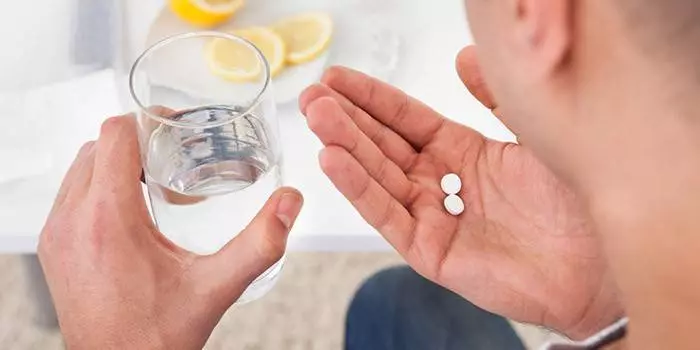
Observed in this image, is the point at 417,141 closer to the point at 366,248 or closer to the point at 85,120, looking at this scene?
the point at 366,248

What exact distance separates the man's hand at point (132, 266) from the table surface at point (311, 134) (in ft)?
0.36

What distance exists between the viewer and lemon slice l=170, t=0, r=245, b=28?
890 millimetres

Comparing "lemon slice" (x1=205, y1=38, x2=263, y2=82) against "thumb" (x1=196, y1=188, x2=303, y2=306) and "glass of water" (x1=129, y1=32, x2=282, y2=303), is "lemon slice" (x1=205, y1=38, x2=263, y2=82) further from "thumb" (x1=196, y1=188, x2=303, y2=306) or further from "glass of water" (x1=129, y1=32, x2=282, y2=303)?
"thumb" (x1=196, y1=188, x2=303, y2=306)

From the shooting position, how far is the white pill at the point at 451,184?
0.75 metres

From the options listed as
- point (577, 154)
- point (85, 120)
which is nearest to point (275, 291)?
point (85, 120)

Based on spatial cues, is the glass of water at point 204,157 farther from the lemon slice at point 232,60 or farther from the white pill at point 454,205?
the white pill at point 454,205

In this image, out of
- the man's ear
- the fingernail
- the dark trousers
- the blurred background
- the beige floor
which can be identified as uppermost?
the man's ear

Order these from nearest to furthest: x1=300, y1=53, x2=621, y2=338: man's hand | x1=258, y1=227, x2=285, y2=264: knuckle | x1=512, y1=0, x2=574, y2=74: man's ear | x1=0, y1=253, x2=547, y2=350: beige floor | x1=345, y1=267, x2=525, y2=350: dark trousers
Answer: x1=512, y1=0, x2=574, y2=74: man's ear, x1=258, y1=227, x2=285, y2=264: knuckle, x1=300, y1=53, x2=621, y2=338: man's hand, x1=345, y1=267, x2=525, y2=350: dark trousers, x1=0, y1=253, x2=547, y2=350: beige floor

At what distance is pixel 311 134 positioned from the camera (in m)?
0.83

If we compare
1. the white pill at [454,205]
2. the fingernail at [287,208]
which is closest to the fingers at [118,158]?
the fingernail at [287,208]

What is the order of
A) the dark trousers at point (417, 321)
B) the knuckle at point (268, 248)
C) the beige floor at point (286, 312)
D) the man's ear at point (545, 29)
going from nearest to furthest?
the man's ear at point (545, 29)
the knuckle at point (268, 248)
the dark trousers at point (417, 321)
the beige floor at point (286, 312)

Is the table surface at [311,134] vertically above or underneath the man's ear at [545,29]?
underneath

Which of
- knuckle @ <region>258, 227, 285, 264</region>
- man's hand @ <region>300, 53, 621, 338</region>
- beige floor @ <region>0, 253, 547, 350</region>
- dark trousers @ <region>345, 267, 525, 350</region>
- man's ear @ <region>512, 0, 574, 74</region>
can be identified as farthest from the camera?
beige floor @ <region>0, 253, 547, 350</region>

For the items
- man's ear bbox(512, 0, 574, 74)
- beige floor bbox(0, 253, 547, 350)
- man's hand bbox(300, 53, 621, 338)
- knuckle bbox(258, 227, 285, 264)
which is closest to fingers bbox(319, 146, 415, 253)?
man's hand bbox(300, 53, 621, 338)
